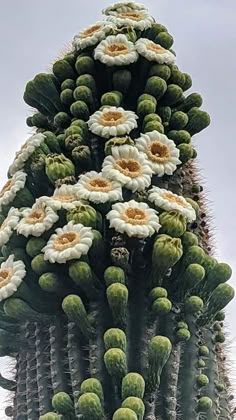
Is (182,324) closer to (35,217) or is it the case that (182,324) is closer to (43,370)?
(43,370)

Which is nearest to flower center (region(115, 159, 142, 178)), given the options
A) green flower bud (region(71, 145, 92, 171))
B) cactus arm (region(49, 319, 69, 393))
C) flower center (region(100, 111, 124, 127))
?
green flower bud (region(71, 145, 92, 171))

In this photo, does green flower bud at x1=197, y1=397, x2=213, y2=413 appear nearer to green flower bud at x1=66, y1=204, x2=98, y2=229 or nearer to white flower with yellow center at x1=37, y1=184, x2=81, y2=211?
green flower bud at x1=66, y1=204, x2=98, y2=229

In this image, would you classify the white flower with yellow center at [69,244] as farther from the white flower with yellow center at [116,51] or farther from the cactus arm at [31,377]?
the white flower with yellow center at [116,51]

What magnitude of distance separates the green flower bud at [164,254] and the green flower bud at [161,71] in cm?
138

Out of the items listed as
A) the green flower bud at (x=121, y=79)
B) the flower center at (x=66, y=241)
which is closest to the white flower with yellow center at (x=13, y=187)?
the flower center at (x=66, y=241)

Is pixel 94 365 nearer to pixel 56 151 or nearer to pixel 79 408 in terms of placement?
pixel 79 408

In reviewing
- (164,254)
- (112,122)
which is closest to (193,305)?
(164,254)

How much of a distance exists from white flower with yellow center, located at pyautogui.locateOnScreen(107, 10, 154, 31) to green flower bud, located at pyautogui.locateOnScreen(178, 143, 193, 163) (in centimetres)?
112

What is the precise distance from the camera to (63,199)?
492 cm

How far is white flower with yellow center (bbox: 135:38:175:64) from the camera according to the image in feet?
18.4

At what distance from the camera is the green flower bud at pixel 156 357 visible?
4.33 meters

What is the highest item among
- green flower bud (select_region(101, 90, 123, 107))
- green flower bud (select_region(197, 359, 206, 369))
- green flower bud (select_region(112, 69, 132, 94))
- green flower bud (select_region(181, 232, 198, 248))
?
green flower bud (select_region(112, 69, 132, 94))

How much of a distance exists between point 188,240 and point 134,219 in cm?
34

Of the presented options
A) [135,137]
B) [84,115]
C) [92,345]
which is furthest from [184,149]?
[92,345]
